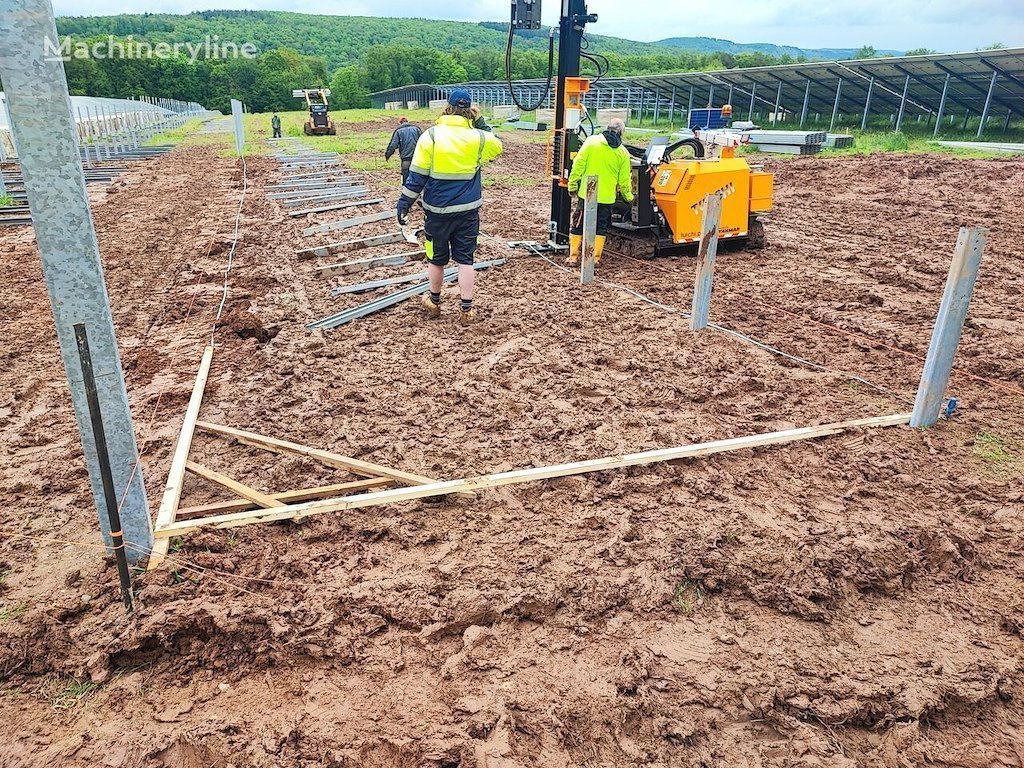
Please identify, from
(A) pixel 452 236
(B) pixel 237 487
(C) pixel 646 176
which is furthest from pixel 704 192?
(B) pixel 237 487

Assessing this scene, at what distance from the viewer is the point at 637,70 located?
170 ft

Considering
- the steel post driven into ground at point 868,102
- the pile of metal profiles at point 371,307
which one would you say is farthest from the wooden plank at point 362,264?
the steel post driven into ground at point 868,102

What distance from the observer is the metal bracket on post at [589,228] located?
741 cm

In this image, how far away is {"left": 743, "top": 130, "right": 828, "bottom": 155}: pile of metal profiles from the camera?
68.4 ft

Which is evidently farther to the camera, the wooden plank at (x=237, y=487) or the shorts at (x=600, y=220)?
the shorts at (x=600, y=220)

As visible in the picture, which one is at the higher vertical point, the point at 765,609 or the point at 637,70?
the point at 637,70

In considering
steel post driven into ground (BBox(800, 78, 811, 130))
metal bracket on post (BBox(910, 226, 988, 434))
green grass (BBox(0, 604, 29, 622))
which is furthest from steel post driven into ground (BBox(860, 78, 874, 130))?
green grass (BBox(0, 604, 29, 622))

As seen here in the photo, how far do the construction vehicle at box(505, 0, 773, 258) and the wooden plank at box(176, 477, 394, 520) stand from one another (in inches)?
227

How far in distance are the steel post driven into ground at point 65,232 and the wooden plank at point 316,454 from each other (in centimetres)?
116

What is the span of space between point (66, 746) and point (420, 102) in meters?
72.6

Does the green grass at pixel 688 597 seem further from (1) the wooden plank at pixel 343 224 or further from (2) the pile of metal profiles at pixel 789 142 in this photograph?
(2) the pile of metal profiles at pixel 789 142

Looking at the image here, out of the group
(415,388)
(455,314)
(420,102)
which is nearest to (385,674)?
(415,388)

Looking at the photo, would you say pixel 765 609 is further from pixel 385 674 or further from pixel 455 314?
pixel 455 314

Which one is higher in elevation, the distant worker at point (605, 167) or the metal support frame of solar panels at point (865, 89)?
the metal support frame of solar panels at point (865, 89)
